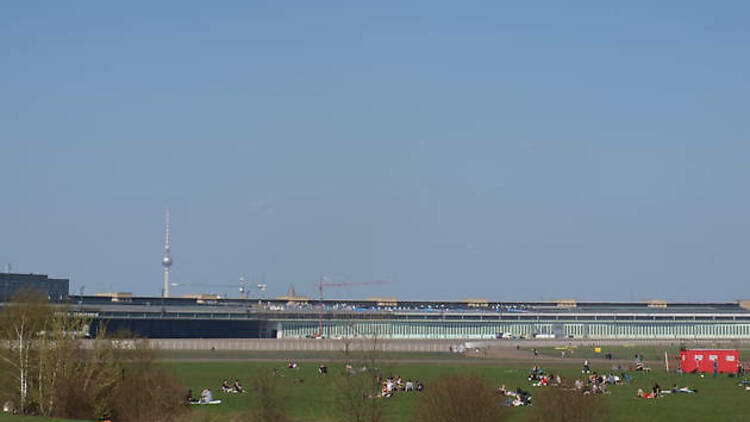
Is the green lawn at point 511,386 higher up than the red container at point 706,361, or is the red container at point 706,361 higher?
the red container at point 706,361

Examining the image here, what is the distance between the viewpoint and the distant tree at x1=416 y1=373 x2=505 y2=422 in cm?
4956

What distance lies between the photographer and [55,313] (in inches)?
2613

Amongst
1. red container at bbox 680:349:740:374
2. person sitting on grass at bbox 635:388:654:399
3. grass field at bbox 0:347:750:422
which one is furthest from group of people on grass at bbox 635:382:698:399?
red container at bbox 680:349:740:374

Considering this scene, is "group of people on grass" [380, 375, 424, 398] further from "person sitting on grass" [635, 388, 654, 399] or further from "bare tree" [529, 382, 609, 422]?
"bare tree" [529, 382, 609, 422]

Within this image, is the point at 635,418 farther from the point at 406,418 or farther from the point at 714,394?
the point at 714,394

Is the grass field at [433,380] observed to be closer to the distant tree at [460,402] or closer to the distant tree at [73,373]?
the distant tree at [73,373]

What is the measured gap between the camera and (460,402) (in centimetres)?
4950

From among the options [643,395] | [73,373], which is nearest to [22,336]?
[73,373]

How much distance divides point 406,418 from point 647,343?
143594 mm

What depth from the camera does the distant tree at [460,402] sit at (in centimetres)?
4956

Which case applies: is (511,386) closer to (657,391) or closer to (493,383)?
(493,383)

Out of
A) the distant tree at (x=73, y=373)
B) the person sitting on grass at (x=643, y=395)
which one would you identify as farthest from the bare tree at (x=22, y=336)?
the person sitting on grass at (x=643, y=395)

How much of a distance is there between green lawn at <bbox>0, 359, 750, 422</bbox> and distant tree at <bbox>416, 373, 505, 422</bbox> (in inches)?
379

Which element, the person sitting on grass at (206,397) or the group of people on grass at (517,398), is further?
the person sitting on grass at (206,397)
